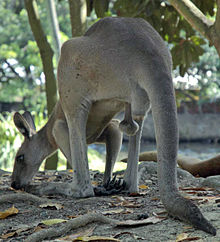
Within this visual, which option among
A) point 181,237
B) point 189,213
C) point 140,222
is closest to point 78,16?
point 140,222

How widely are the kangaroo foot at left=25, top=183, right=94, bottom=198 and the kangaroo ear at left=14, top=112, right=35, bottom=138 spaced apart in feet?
2.24

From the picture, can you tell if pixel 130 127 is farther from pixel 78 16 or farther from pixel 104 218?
pixel 78 16

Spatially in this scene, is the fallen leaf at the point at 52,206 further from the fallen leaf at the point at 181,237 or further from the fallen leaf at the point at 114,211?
the fallen leaf at the point at 181,237

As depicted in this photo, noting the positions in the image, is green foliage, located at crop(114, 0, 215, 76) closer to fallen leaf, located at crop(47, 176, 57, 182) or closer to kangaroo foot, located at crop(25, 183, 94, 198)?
fallen leaf, located at crop(47, 176, 57, 182)

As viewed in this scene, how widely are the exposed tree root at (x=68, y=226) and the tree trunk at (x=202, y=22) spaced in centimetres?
170

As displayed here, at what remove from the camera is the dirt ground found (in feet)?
6.81

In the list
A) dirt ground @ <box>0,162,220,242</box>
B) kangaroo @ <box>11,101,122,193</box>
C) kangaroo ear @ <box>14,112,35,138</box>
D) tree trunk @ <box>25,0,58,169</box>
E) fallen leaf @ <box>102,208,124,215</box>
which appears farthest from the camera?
tree trunk @ <box>25,0,58,169</box>

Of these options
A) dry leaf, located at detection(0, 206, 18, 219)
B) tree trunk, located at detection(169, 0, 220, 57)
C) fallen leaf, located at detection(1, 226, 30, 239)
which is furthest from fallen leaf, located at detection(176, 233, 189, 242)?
tree trunk, located at detection(169, 0, 220, 57)

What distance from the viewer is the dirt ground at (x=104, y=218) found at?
6.81ft

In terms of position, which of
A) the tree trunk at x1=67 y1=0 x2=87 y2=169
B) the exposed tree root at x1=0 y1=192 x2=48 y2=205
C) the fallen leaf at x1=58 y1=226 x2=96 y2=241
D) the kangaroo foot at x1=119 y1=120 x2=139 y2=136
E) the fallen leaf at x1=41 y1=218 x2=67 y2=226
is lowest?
the fallen leaf at x1=58 y1=226 x2=96 y2=241

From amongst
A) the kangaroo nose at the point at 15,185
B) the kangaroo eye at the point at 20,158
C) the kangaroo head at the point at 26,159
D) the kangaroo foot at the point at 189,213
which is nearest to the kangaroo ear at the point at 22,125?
the kangaroo head at the point at 26,159

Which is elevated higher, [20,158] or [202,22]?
[202,22]

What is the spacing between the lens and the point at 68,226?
7.36 feet

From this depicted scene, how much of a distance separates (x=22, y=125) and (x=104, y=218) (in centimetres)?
202
